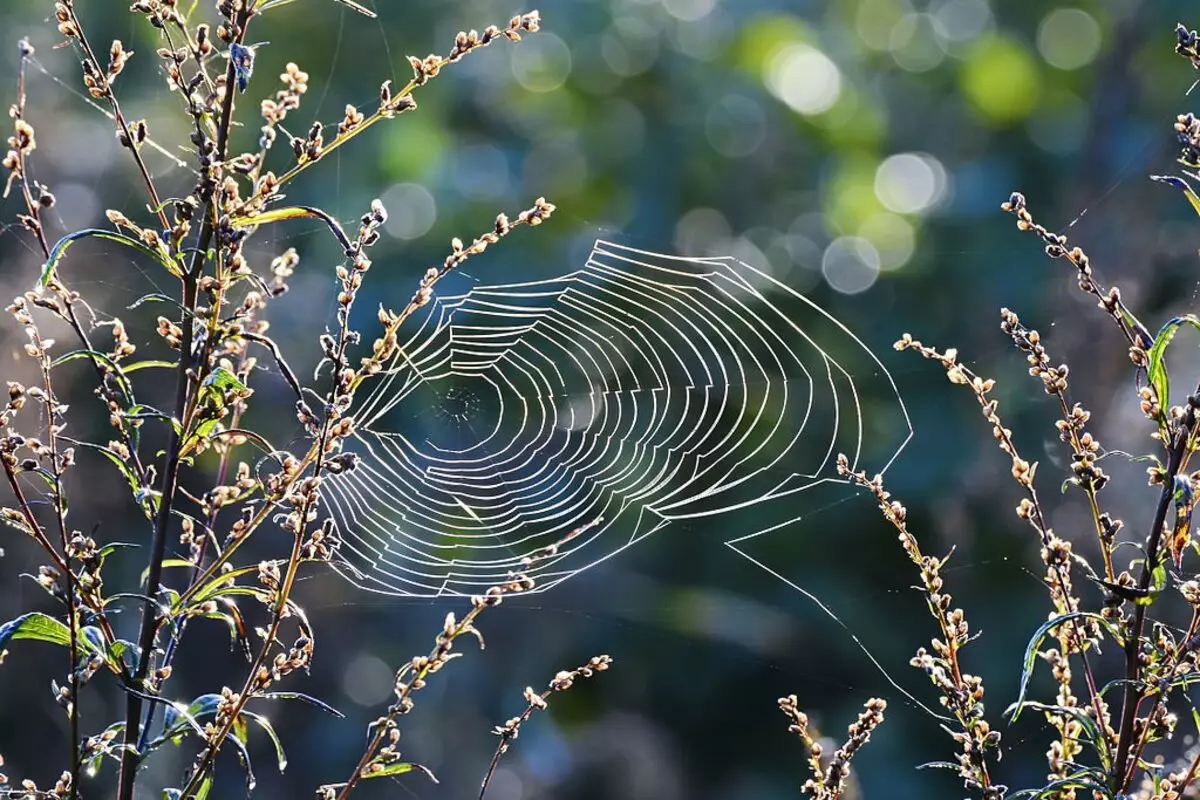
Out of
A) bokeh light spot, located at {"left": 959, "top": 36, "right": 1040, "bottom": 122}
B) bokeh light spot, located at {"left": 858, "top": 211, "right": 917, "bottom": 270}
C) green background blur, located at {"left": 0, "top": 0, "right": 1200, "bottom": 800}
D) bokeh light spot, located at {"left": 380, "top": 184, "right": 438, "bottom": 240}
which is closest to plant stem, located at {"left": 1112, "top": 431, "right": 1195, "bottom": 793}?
green background blur, located at {"left": 0, "top": 0, "right": 1200, "bottom": 800}

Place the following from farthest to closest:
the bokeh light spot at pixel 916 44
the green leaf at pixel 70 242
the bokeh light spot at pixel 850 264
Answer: the bokeh light spot at pixel 916 44 < the bokeh light spot at pixel 850 264 < the green leaf at pixel 70 242

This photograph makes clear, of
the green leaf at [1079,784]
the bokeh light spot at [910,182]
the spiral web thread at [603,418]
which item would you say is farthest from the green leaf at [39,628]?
the bokeh light spot at [910,182]

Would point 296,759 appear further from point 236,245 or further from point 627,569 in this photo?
point 236,245

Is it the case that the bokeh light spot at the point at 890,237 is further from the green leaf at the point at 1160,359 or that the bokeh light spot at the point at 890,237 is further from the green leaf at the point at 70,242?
the green leaf at the point at 70,242

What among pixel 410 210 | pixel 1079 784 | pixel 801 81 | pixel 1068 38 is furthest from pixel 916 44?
pixel 1079 784

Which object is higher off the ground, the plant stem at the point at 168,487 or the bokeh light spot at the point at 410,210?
the bokeh light spot at the point at 410,210

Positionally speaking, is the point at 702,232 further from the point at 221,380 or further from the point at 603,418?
the point at 221,380

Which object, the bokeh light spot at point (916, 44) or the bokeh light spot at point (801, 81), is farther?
the bokeh light spot at point (916, 44)
